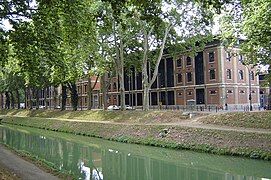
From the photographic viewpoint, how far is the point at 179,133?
21984 millimetres

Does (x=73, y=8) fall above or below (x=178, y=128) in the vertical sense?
above

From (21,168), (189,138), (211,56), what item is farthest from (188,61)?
(21,168)

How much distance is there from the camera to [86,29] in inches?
584

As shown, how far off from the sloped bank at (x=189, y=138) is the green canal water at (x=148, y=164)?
2.12 ft

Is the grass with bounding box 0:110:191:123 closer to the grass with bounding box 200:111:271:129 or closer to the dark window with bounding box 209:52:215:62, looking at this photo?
the grass with bounding box 200:111:271:129

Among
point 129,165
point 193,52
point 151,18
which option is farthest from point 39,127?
point 151,18

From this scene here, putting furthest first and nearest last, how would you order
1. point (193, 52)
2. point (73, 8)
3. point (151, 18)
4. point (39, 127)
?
point (39, 127), point (193, 52), point (73, 8), point (151, 18)

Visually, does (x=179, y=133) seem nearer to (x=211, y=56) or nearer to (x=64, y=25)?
(x=64, y=25)

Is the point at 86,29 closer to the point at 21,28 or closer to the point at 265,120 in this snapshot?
the point at 21,28

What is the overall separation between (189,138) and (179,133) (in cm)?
123

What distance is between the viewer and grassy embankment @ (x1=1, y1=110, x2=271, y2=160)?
17.2 metres

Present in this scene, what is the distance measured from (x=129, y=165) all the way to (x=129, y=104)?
55.8 m

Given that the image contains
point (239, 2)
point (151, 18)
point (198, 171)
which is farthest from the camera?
point (239, 2)

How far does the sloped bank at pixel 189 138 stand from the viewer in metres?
16.8
